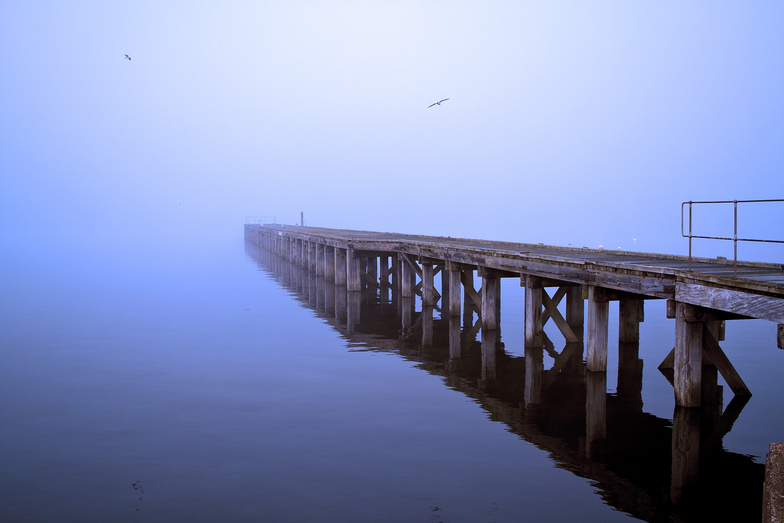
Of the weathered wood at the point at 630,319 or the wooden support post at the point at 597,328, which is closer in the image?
the wooden support post at the point at 597,328

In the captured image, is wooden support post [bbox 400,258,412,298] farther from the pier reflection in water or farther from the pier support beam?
the pier support beam

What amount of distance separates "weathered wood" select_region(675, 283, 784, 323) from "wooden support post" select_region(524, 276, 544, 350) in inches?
200

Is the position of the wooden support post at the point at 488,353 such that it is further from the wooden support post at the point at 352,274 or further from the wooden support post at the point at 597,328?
the wooden support post at the point at 352,274

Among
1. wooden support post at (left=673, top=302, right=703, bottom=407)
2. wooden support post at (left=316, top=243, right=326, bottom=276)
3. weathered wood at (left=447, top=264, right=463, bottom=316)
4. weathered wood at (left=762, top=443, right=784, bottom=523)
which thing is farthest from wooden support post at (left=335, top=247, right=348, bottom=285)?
weathered wood at (left=762, top=443, right=784, bottom=523)

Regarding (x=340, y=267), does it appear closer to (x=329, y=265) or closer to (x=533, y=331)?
(x=329, y=265)

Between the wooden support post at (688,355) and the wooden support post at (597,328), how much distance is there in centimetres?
213

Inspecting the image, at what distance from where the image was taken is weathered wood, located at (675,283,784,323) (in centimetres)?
897

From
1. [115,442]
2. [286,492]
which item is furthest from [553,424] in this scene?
[115,442]

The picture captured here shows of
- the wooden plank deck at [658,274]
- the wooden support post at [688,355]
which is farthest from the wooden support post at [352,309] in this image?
the wooden support post at [688,355]

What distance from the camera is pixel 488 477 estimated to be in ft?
29.2

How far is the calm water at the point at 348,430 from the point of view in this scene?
8.20m

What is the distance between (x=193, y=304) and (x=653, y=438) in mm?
21486

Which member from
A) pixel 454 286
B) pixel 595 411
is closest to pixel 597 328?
pixel 595 411

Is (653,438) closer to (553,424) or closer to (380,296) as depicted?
(553,424)
